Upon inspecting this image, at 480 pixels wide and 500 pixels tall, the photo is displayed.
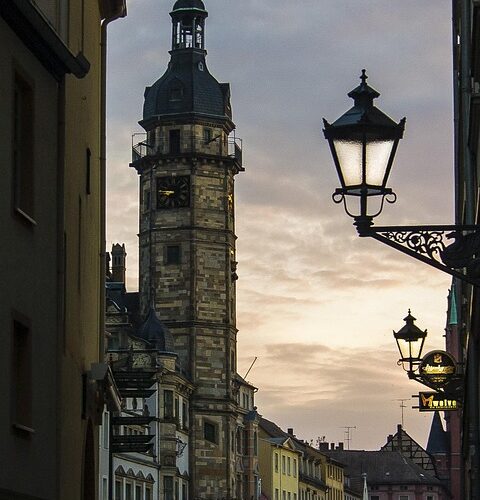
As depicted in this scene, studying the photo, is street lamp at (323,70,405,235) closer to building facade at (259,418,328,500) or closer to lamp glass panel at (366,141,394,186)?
lamp glass panel at (366,141,394,186)

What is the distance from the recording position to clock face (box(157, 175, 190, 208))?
102250mm

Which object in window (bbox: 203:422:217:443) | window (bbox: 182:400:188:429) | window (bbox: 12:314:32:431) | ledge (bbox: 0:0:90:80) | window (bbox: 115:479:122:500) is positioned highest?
window (bbox: 182:400:188:429)

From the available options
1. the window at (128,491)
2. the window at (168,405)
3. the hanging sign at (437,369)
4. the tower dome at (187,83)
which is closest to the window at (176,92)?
the tower dome at (187,83)

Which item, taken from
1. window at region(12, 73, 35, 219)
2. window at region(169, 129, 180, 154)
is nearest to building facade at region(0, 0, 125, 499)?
window at region(12, 73, 35, 219)

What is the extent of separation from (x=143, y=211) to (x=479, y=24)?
91215mm

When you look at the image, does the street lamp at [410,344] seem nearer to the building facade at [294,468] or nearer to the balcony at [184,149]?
the balcony at [184,149]

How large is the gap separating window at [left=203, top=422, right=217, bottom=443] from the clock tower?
0.19 feet

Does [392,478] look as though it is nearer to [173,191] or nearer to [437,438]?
[437,438]

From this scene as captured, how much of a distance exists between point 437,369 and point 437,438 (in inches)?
6895

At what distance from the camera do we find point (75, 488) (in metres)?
23.8

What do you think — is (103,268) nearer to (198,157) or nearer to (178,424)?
(178,424)

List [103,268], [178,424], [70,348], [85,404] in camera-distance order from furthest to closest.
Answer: [178,424]
[103,268]
[85,404]
[70,348]

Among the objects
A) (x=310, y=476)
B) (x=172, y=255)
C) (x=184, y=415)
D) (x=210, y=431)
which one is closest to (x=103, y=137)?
(x=184, y=415)

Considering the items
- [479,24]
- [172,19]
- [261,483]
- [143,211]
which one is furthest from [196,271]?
[479,24]
